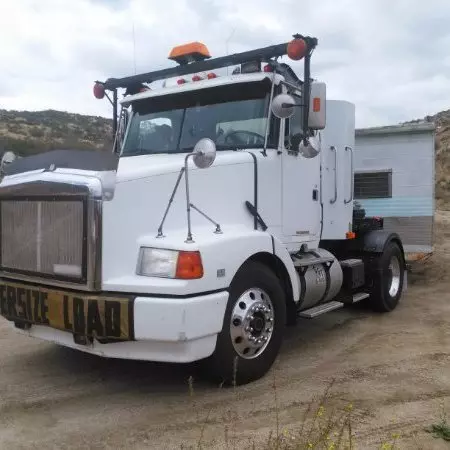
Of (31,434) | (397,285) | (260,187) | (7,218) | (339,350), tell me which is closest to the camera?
(31,434)

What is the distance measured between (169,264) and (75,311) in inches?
30.8

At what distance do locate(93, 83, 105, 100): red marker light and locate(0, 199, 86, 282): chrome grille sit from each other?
8.44 ft

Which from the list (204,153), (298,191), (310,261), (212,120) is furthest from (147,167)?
(310,261)

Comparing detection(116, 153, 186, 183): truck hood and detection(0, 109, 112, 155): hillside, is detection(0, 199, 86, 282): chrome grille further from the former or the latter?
detection(0, 109, 112, 155): hillside

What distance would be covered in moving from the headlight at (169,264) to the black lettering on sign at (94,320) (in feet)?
1.30

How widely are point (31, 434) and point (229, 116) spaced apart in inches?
131

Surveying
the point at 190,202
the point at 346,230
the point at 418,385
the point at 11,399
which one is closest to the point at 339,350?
the point at 418,385

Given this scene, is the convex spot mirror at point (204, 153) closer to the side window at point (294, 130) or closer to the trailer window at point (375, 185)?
the side window at point (294, 130)

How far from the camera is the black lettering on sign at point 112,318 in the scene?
398cm

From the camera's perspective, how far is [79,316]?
4109 mm

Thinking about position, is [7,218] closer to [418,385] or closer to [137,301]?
[137,301]

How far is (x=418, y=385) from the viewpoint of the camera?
476 cm

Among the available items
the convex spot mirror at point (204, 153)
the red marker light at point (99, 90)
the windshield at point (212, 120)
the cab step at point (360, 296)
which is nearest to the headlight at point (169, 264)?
the convex spot mirror at point (204, 153)

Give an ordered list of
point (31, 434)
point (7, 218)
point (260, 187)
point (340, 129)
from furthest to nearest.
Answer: point (340, 129)
point (260, 187)
point (7, 218)
point (31, 434)
